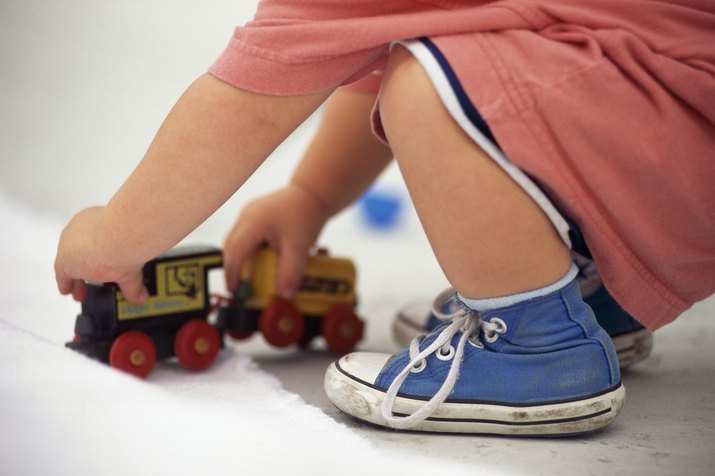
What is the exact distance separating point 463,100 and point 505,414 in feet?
0.66

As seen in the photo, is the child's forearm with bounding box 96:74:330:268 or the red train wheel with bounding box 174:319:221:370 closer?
the child's forearm with bounding box 96:74:330:268

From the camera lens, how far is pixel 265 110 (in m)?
0.64

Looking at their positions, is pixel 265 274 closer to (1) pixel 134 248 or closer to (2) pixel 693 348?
(1) pixel 134 248

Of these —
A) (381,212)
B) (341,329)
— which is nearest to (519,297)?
(341,329)

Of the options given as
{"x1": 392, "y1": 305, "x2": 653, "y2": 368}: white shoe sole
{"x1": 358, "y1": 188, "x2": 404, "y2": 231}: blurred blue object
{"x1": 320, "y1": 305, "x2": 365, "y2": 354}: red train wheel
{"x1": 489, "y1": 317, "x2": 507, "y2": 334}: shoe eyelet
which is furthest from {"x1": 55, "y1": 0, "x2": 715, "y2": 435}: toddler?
{"x1": 358, "y1": 188, "x2": 404, "y2": 231}: blurred blue object

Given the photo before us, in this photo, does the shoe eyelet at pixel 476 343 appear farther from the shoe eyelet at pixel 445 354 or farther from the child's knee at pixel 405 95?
the child's knee at pixel 405 95

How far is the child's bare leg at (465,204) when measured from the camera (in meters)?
0.60

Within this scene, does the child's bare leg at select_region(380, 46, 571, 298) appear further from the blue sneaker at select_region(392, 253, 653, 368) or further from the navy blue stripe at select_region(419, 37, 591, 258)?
the blue sneaker at select_region(392, 253, 653, 368)

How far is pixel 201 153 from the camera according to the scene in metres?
0.64

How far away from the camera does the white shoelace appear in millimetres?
628

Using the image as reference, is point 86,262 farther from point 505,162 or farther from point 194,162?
point 505,162

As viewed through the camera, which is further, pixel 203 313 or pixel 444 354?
pixel 203 313

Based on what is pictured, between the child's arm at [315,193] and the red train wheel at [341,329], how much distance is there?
44 mm

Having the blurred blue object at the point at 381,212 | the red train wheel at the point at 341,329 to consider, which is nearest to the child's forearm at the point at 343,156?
the red train wheel at the point at 341,329
